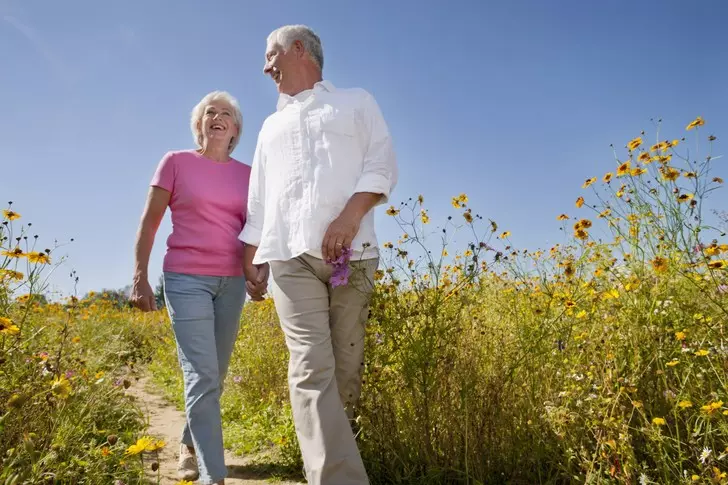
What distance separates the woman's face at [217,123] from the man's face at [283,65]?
728mm

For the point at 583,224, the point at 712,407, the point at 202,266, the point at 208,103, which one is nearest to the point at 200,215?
the point at 202,266

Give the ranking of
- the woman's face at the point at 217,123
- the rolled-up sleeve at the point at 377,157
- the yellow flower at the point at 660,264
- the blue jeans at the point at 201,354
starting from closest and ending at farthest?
the rolled-up sleeve at the point at 377,157
the yellow flower at the point at 660,264
the blue jeans at the point at 201,354
the woman's face at the point at 217,123

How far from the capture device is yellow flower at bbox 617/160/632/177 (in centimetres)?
330

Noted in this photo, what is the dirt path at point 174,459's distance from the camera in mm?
3418

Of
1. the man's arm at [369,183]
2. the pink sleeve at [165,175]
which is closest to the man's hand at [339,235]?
the man's arm at [369,183]

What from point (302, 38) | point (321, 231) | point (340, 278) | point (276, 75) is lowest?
point (340, 278)

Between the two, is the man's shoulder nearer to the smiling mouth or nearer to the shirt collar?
the shirt collar

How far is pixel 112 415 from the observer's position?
165 inches

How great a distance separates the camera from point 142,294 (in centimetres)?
312

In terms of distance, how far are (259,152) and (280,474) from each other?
1.92 metres

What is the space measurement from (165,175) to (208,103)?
22.3 inches

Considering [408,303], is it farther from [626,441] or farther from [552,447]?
[626,441]

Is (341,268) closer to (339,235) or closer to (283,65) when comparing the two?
(339,235)

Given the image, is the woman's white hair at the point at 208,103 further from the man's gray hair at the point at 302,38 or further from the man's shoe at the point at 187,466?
the man's shoe at the point at 187,466
